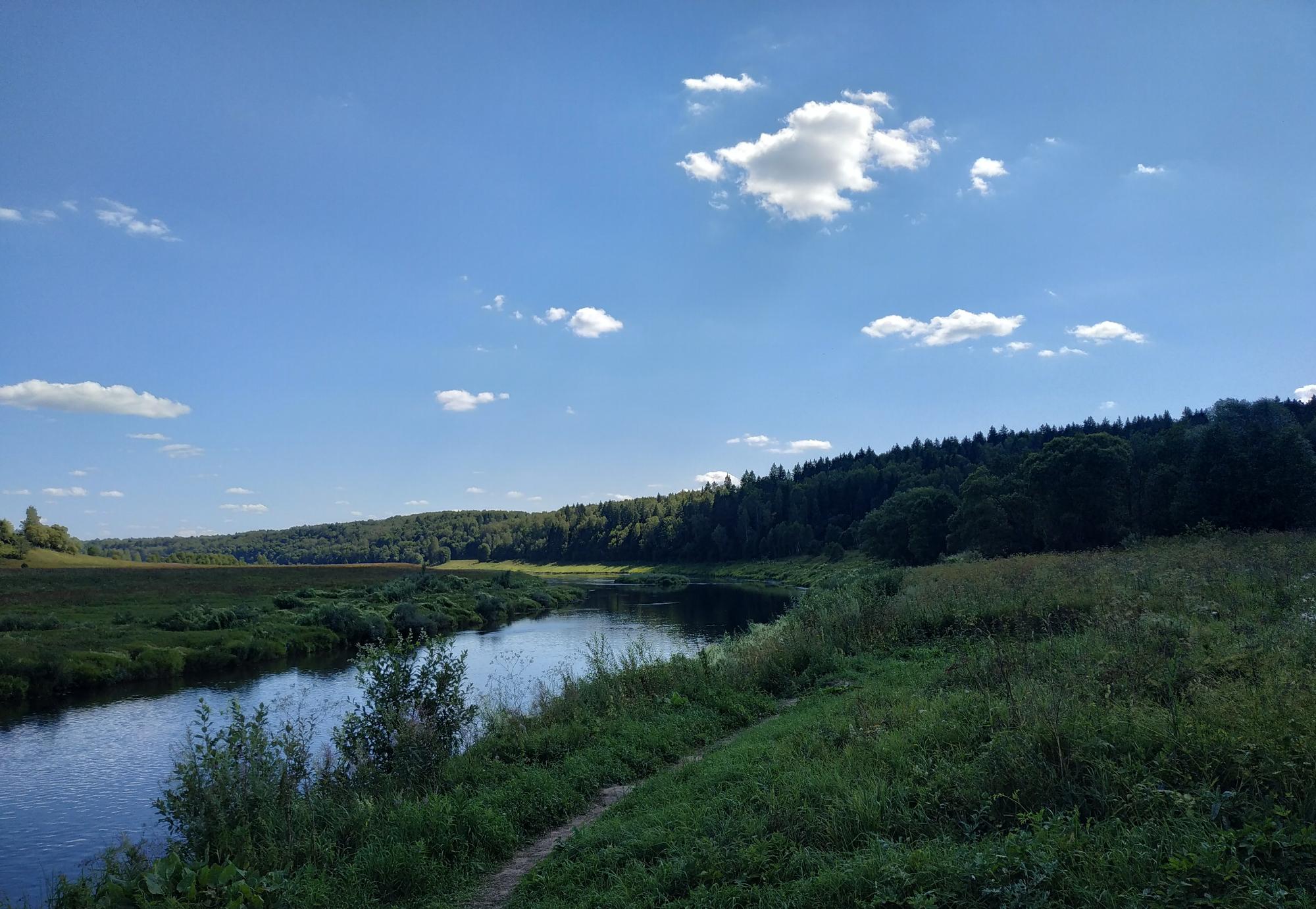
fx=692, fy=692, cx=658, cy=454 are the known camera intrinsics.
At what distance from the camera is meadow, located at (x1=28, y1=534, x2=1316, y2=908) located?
443 centimetres

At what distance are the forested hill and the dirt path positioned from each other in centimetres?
2671

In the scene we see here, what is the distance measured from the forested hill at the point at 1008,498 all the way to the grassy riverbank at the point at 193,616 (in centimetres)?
4103

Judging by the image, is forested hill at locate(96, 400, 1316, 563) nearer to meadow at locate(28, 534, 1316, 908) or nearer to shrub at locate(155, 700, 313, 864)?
meadow at locate(28, 534, 1316, 908)

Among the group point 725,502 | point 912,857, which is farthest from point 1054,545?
point 725,502

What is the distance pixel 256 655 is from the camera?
1284 inches

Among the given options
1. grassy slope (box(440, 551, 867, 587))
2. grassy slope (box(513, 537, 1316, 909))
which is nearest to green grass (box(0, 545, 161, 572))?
grassy slope (box(440, 551, 867, 587))

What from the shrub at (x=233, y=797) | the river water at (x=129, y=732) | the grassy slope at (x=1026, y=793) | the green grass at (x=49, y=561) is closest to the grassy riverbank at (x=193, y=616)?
the river water at (x=129, y=732)

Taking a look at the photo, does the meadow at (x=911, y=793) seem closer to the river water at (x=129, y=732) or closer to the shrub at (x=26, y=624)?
the river water at (x=129, y=732)

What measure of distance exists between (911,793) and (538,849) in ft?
14.3

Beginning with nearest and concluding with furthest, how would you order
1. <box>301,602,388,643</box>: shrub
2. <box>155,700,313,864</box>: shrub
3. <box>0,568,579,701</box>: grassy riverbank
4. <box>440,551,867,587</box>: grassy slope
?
<box>155,700,313,864</box>: shrub
<box>0,568,579,701</box>: grassy riverbank
<box>301,602,388,643</box>: shrub
<box>440,551,867,587</box>: grassy slope

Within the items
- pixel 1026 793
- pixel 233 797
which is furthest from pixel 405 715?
pixel 1026 793

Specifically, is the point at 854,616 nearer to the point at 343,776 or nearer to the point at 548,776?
the point at 548,776

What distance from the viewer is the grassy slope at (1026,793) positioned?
421 centimetres

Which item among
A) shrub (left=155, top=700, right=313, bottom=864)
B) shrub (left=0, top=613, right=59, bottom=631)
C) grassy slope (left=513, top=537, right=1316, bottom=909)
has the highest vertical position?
grassy slope (left=513, top=537, right=1316, bottom=909)
